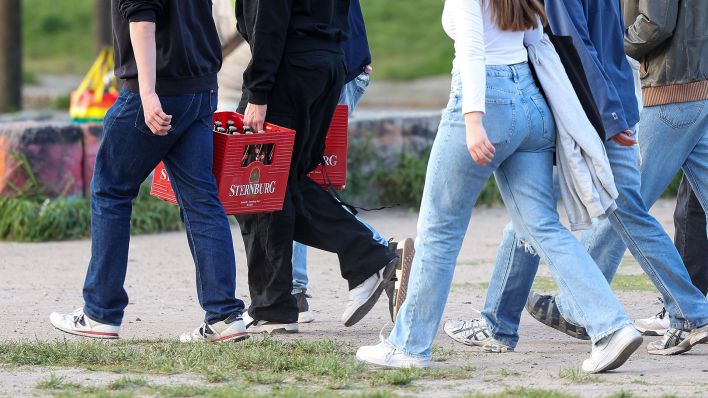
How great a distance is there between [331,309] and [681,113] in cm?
187

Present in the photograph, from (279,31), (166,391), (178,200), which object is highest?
(279,31)

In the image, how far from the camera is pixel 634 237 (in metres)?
4.83

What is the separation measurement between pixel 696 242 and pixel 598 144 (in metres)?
1.45

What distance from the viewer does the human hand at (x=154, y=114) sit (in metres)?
4.71

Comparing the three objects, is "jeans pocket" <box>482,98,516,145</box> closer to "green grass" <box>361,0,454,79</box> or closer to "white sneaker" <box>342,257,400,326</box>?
"white sneaker" <box>342,257,400,326</box>

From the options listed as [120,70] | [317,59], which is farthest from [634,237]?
[120,70]

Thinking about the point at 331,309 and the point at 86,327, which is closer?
the point at 86,327

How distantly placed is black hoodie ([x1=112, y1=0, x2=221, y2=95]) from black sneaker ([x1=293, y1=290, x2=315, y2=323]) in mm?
1189

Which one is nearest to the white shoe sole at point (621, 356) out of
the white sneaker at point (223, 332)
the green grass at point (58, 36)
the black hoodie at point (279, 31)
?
the white sneaker at point (223, 332)

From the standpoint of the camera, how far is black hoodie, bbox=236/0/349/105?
4973 mm

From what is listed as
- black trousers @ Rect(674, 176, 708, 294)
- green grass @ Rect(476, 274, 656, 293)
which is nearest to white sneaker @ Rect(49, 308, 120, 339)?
green grass @ Rect(476, 274, 656, 293)

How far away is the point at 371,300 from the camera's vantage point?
5.44 metres

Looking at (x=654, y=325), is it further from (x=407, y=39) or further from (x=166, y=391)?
(x=407, y=39)

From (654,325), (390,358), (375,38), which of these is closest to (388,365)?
(390,358)
